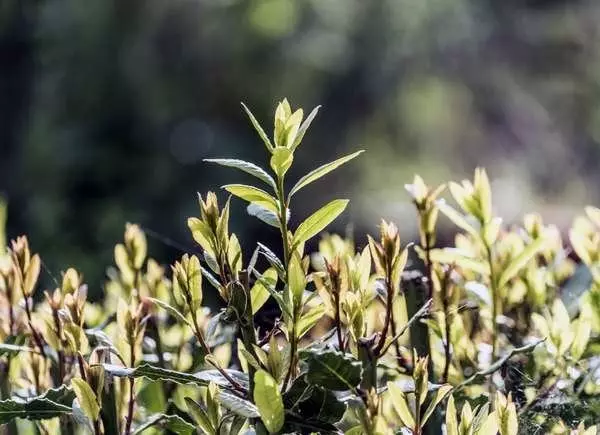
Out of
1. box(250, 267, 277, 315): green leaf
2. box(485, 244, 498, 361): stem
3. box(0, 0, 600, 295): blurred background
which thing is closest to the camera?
box(250, 267, 277, 315): green leaf

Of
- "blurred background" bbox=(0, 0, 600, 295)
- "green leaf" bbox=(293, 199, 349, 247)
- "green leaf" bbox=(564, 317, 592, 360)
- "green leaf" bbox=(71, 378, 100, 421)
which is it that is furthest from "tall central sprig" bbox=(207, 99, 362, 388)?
"blurred background" bbox=(0, 0, 600, 295)

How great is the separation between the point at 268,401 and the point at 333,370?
41 mm

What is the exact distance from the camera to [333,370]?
1.83 feet

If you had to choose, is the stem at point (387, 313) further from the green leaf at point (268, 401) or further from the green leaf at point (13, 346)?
the green leaf at point (13, 346)

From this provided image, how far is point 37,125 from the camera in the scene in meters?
7.58

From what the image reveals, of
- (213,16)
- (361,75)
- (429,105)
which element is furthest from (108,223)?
(429,105)

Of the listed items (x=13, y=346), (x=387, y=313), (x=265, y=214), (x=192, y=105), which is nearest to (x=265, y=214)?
(x=265, y=214)

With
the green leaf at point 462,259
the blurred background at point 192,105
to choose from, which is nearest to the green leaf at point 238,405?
the green leaf at point 462,259

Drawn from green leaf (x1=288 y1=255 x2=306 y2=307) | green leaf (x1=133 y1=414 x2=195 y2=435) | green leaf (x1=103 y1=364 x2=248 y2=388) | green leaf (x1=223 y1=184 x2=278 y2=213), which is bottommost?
green leaf (x1=133 y1=414 x2=195 y2=435)

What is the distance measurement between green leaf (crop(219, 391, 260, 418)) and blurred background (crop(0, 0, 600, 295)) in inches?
220

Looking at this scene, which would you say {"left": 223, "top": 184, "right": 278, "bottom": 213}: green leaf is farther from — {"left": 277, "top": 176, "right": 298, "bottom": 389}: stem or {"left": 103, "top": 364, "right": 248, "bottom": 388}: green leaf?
{"left": 103, "top": 364, "right": 248, "bottom": 388}: green leaf

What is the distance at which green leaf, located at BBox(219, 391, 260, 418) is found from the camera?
577 mm

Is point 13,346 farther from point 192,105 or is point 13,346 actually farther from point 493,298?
point 192,105

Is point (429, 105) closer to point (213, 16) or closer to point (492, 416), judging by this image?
point (213, 16)
